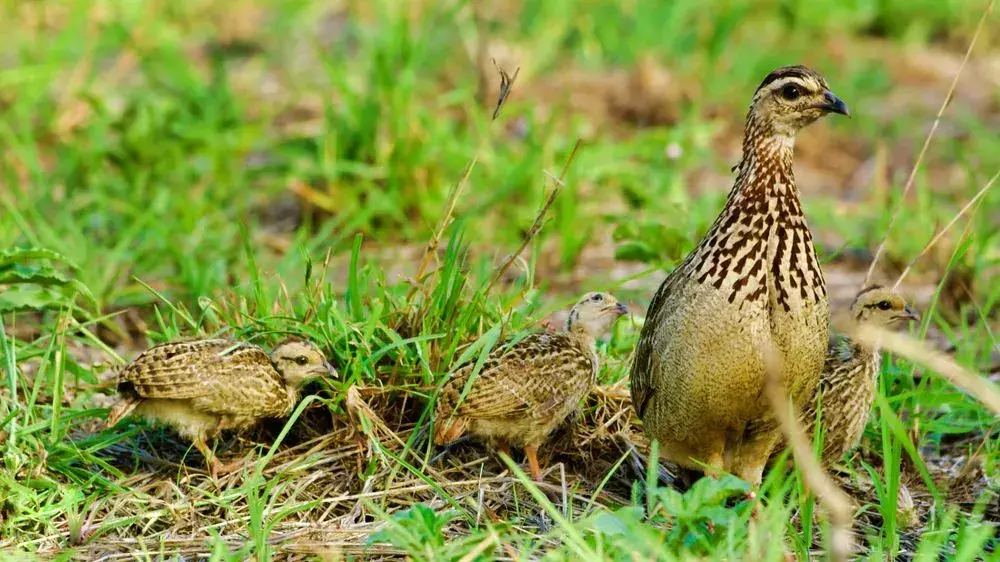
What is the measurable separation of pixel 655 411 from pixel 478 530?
32.7 inches

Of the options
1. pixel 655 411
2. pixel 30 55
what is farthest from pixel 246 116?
pixel 655 411

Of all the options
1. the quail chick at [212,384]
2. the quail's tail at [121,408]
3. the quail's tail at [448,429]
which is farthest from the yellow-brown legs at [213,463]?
the quail's tail at [448,429]

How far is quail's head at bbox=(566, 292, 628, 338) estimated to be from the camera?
6.00 metres

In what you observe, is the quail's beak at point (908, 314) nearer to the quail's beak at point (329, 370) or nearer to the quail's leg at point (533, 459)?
the quail's leg at point (533, 459)

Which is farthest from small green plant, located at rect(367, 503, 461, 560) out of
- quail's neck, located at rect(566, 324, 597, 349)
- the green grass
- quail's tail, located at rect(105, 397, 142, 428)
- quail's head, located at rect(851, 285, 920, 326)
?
quail's head, located at rect(851, 285, 920, 326)

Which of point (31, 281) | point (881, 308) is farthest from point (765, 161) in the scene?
point (31, 281)

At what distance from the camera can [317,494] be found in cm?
541

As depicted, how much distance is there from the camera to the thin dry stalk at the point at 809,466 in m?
3.54

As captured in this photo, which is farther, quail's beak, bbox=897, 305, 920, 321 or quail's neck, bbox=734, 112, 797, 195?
quail's beak, bbox=897, 305, 920, 321

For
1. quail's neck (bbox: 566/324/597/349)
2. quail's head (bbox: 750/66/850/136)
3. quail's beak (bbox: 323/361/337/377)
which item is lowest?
quail's beak (bbox: 323/361/337/377)

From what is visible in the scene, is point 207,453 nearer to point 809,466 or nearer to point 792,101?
point 792,101

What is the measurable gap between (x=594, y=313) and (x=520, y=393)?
0.72m

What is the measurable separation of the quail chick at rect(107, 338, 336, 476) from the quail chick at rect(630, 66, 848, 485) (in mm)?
1294

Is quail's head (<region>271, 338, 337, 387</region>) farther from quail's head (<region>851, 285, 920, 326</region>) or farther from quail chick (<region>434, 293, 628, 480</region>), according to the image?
quail's head (<region>851, 285, 920, 326</region>)
